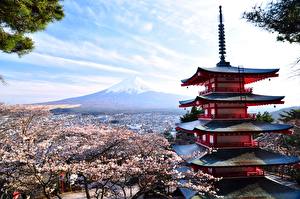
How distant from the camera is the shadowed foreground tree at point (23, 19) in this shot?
6.43m

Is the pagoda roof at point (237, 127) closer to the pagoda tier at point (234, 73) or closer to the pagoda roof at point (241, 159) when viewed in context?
the pagoda roof at point (241, 159)

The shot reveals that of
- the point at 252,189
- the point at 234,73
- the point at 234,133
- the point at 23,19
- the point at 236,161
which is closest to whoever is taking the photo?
the point at 23,19

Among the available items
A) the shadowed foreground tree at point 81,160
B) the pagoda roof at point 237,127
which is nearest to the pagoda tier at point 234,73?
the pagoda roof at point 237,127

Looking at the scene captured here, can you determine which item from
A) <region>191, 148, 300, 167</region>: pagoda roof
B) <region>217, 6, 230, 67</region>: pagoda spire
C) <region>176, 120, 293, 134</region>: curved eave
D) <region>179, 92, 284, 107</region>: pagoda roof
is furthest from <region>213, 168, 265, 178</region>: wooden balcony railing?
<region>217, 6, 230, 67</region>: pagoda spire

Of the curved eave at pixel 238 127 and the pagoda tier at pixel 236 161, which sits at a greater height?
the curved eave at pixel 238 127

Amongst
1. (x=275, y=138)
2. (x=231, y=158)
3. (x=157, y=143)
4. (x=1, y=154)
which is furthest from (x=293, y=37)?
(x=275, y=138)

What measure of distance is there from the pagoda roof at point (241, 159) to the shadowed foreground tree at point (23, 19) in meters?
8.72

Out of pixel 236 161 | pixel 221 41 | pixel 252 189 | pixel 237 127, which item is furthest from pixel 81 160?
pixel 221 41

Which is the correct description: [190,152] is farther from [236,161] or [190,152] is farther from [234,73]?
[234,73]

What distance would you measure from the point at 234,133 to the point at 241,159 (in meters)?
1.28

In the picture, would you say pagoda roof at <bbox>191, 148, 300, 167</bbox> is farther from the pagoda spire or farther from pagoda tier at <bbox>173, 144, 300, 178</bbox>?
the pagoda spire

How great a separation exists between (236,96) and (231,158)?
3247mm

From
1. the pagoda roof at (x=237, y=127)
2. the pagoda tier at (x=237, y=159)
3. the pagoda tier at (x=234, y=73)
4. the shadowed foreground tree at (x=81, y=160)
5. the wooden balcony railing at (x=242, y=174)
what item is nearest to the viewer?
the shadowed foreground tree at (x=81, y=160)

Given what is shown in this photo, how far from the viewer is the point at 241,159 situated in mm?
14156
